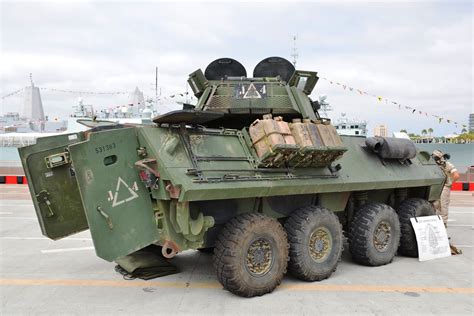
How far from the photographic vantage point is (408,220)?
24.9 ft

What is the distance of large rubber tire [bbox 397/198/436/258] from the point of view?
24.7 feet

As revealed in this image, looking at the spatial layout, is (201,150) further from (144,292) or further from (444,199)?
(444,199)

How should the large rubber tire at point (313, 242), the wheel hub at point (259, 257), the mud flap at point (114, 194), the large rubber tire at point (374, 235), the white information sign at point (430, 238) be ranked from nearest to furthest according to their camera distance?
the mud flap at point (114, 194) < the wheel hub at point (259, 257) < the large rubber tire at point (313, 242) < the large rubber tire at point (374, 235) < the white information sign at point (430, 238)

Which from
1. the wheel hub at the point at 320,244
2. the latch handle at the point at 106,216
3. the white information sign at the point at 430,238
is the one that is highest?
the latch handle at the point at 106,216

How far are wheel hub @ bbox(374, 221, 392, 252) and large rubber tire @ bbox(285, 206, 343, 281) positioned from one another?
972 mm

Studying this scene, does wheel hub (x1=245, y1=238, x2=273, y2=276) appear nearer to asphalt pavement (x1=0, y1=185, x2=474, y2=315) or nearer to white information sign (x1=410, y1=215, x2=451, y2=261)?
asphalt pavement (x1=0, y1=185, x2=474, y2=315)

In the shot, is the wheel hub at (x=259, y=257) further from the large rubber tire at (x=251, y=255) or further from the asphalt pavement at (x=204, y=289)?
the asphalt pavement at (x=204, y=289)

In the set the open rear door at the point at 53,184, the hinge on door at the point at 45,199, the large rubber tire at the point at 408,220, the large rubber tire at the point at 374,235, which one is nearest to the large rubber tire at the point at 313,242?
the large rubber tire at the point at 374,235

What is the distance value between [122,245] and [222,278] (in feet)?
3.99

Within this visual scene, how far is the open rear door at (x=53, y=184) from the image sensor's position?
5.70 meters

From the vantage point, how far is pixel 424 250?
7391 mm

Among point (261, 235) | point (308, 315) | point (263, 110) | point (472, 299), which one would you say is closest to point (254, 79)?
point (263, 110)

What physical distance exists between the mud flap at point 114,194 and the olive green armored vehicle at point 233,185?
11 mm

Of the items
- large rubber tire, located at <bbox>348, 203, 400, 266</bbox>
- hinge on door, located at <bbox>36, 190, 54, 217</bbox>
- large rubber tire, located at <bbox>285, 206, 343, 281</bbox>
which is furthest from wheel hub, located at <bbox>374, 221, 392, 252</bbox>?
hinge on door, located at <bbox>36, 190, 54, 217</bbox>
